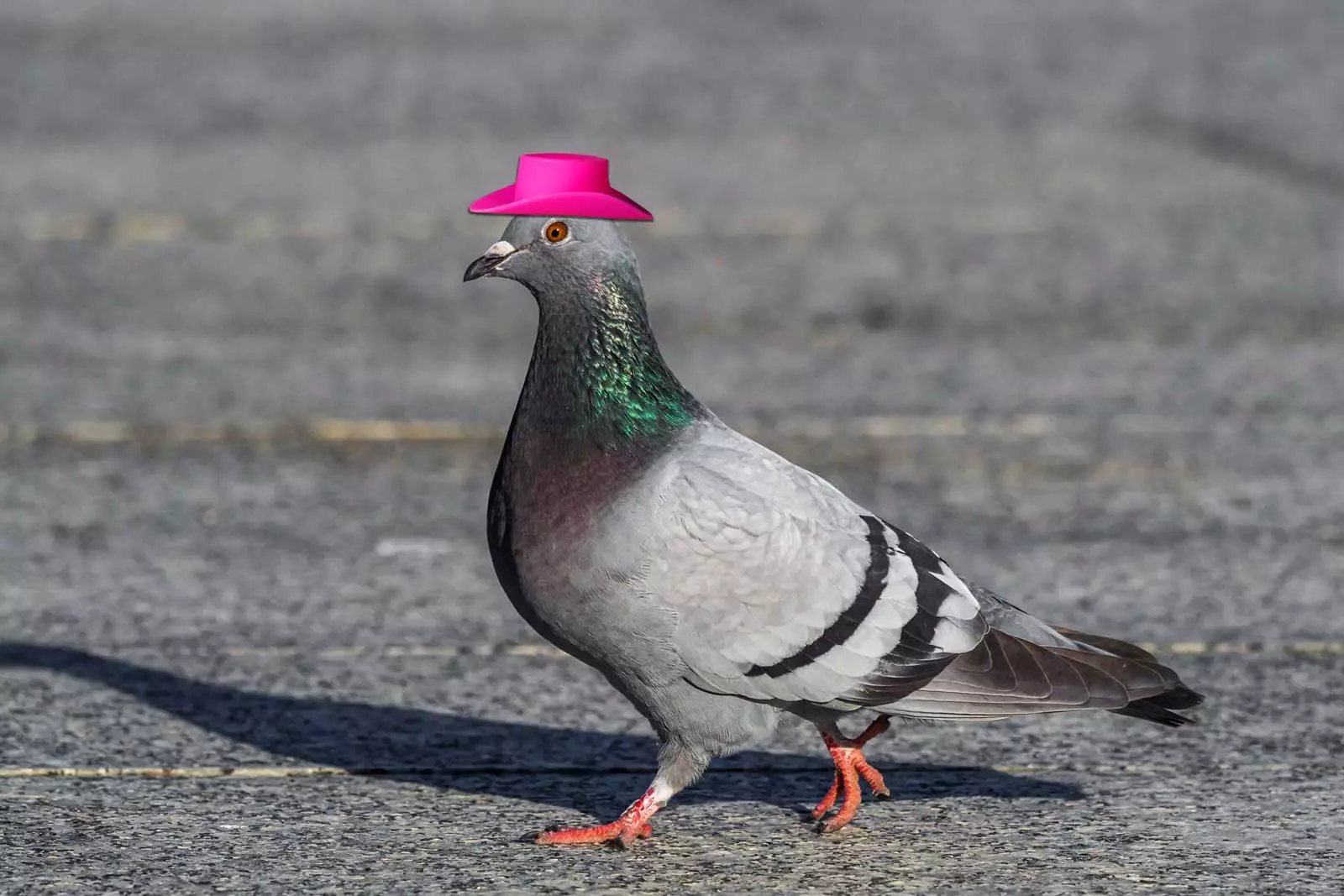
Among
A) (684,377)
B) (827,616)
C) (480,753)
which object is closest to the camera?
(827,616)

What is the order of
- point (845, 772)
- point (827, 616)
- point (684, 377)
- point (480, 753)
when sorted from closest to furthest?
point (827, 616) < point (845, 772) < point (480, 753) < point (684, 377)

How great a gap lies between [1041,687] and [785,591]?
23.8 inches

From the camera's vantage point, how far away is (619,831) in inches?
174

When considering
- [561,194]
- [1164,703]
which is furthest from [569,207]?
[1164,703]

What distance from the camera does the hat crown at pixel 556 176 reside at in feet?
14.3

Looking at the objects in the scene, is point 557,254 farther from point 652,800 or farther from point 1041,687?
point 1041,687

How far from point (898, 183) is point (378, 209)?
3190mm

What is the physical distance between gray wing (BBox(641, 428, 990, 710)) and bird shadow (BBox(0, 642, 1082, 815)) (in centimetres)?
56

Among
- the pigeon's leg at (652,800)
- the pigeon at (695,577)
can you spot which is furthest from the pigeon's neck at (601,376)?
the pigeon's leg at (652,800)

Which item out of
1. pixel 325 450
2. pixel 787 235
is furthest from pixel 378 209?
pixel 325 450

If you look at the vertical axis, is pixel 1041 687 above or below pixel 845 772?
above

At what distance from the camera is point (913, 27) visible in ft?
60.4

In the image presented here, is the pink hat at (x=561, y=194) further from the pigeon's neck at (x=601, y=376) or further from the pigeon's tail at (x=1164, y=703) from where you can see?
the pigeon's tail at (x=1164, y=703)

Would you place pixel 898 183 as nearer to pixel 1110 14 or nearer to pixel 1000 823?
pixel 1110 14
